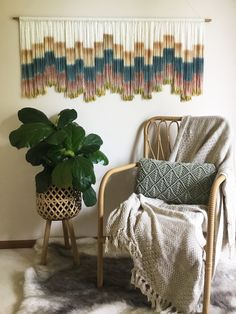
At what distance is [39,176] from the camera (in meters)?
2.06

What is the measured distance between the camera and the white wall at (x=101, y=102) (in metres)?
2.30

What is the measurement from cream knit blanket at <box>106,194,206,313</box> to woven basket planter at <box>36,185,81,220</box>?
0.39 meters

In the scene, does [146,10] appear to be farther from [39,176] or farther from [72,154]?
[39,176]

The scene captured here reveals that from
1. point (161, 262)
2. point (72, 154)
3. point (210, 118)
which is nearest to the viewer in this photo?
point (161, 262)

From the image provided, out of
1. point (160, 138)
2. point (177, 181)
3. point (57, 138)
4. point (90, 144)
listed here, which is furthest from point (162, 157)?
point (57, 138)

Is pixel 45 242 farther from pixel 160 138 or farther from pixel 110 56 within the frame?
pixel 110 56

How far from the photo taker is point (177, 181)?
203cm

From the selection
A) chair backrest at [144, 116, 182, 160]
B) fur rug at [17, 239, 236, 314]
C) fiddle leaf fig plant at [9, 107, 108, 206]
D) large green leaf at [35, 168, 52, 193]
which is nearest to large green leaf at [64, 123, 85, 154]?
fiddle leaf fig plant at [9, 107, 108, 206]

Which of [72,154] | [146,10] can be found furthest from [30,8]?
[72,154]

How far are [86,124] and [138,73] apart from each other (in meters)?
0.51

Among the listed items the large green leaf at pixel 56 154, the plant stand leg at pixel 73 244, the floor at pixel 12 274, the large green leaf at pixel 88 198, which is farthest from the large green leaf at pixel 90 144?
the floor at pixel 12 274

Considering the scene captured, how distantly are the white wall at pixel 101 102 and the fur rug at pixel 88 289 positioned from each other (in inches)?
17.3

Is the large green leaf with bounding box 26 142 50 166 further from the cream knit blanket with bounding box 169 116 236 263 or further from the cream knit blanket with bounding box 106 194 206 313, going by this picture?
the cream knit blanket with bounding box 169 116 236 263

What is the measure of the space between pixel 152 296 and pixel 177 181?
66 cm
